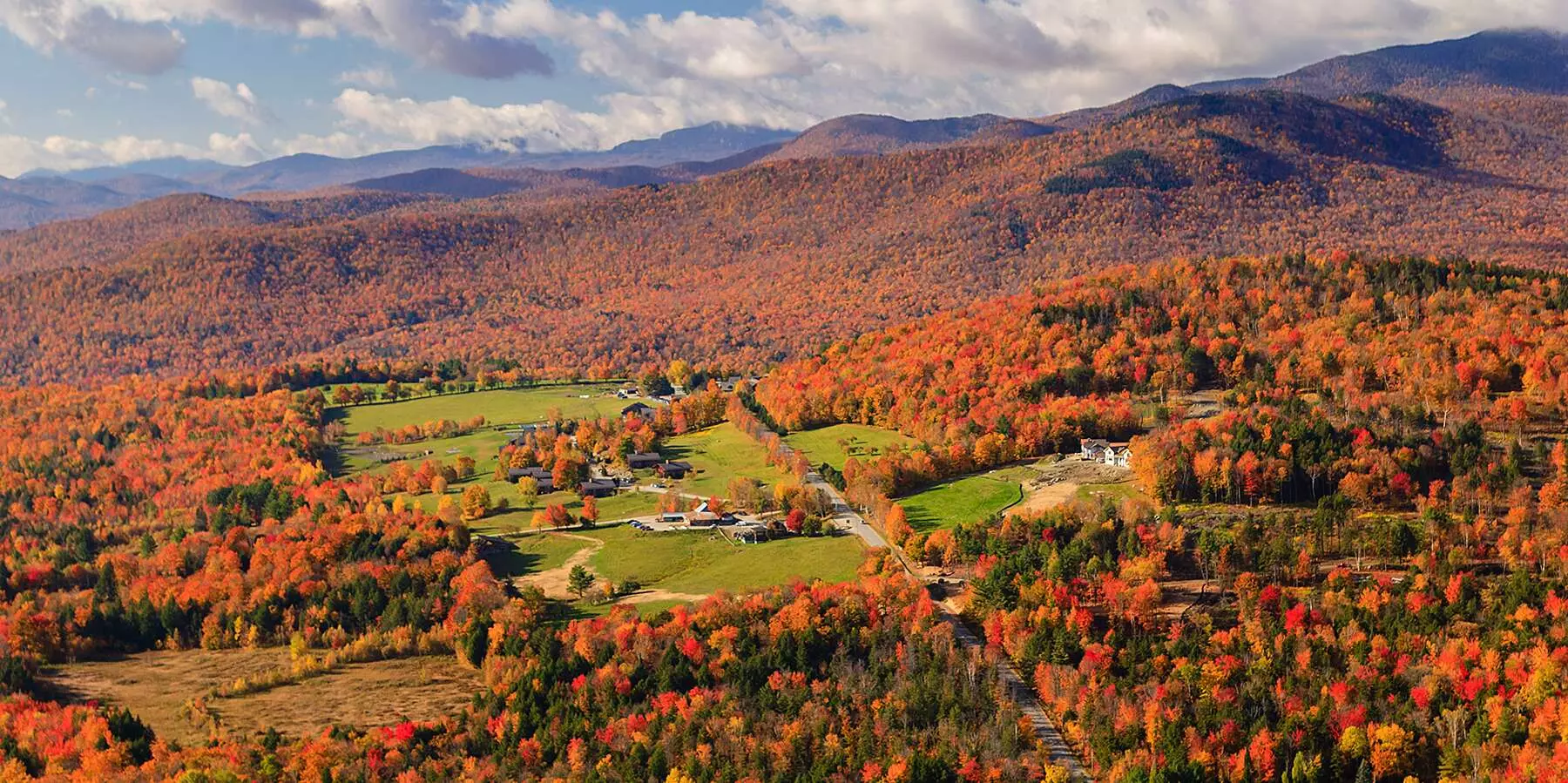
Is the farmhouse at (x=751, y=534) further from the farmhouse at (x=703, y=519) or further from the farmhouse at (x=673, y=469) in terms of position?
the farmhouse at (x=673, y=469)

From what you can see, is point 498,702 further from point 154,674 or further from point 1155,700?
point 1155,700

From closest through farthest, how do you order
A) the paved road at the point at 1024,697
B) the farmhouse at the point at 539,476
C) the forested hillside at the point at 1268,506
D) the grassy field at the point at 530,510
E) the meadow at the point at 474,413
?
1. the forested hillside at the point at 1268,506
2. the paved road at the point at 1024,697
3. the grassy field at the point at 530,510
4. the farmhouse at the point at 539,476
5. the meadow at the point at 474,413

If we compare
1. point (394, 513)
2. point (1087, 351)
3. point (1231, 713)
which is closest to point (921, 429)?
point (1087, 351)

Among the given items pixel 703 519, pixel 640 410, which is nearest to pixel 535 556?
pixel 703 519

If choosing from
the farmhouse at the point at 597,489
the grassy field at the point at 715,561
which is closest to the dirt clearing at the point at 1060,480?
the grassy field at the point at 715,561

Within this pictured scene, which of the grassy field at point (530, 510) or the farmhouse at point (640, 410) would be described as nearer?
the grassy field at point (530, 510)
